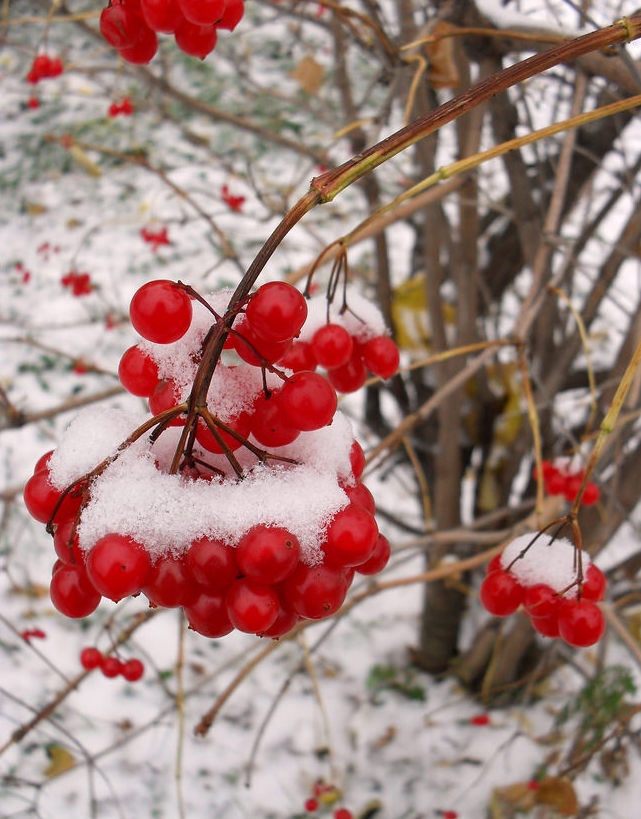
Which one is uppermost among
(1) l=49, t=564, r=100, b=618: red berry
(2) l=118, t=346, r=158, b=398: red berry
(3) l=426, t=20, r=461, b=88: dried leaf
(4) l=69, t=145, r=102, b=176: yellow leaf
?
(4) l=69, t=145, r=102, b=176: yellow leaf

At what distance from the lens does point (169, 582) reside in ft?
2.03

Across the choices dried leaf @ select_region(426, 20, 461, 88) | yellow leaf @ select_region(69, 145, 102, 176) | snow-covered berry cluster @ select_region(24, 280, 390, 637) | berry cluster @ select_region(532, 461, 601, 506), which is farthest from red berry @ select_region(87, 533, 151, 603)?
yellow leaf @ select_region(69, 145, 102, 176)

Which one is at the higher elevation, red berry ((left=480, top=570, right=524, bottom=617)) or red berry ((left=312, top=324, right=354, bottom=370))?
red berry ((left=312, top=324, right=354, bottom=370))

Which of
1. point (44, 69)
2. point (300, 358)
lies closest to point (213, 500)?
point (300, 358)

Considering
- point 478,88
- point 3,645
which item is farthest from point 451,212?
point 478,88

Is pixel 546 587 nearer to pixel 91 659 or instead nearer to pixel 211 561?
pixel 211 561

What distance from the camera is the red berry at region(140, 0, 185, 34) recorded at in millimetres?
903

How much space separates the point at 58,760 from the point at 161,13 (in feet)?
6.92

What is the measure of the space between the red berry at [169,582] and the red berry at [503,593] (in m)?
0.47

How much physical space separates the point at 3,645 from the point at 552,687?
1.95 meters

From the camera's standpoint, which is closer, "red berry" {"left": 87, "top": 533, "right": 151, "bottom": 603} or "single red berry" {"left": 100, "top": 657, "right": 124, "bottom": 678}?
"red berry" {"left": 87, "top": 533, "right": 151, "bottom": 603}

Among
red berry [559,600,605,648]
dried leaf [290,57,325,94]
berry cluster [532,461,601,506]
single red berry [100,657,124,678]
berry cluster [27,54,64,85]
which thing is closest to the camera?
red berry [559,600,605,648]

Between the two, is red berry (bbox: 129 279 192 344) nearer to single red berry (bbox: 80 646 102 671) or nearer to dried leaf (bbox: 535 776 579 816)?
single red berry (bbox: 80 646 102 671)

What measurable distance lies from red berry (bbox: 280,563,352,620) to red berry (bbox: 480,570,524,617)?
355mm
